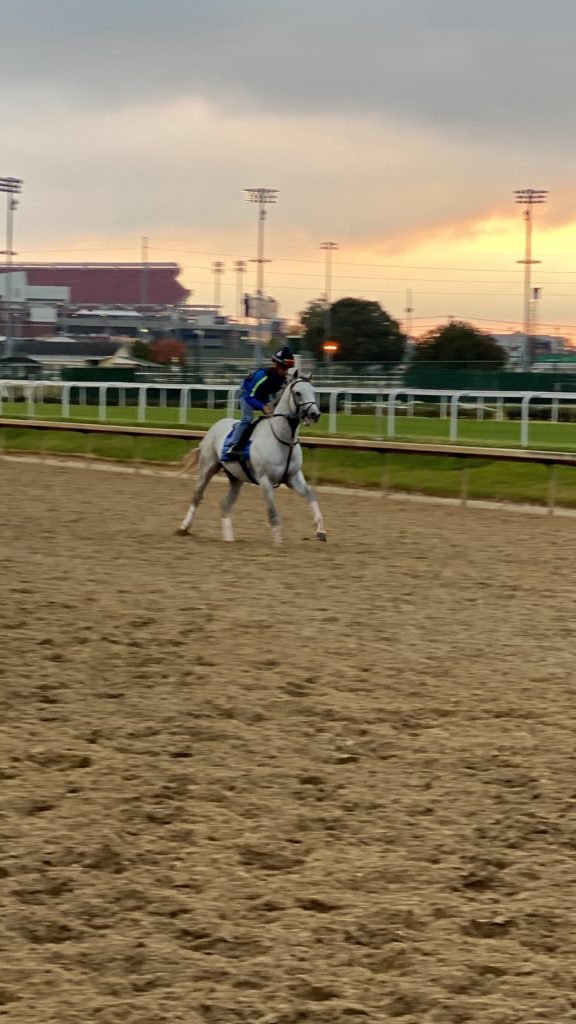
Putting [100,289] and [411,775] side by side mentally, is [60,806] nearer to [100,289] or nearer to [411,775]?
[411,775]

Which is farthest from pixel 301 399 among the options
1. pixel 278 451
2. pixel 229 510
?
pixel 229 510

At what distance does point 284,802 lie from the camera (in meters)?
4.43

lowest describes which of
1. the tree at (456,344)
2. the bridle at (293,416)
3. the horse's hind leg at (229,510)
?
the horse's hind leg at (229,510)

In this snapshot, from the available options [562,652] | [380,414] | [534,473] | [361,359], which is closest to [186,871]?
[562,652]

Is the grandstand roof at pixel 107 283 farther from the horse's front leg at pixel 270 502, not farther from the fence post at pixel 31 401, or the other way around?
the horse's front leg at pixel 270 502

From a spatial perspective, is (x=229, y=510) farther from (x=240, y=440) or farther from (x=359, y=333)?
(x=359, y=333)

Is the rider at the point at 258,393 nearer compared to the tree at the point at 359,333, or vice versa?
the rider at the point at 258,393

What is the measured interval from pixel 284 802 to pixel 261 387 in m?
7.09

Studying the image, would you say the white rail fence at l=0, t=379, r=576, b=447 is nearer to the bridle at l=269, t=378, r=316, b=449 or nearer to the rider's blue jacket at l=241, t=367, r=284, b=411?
the rider's blue jacket at l=241, t=367, r=284, b=411

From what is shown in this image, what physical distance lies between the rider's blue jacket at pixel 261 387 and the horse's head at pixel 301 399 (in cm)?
20

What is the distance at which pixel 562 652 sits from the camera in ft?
23.3

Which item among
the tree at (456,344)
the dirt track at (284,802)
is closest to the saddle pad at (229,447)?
the dirt track at (284,802)

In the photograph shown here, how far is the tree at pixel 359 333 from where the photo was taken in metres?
51.1

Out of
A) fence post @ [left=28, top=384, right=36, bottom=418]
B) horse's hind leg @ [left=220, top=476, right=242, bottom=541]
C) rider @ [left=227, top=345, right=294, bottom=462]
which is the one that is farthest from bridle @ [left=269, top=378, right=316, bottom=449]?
fence post @ [left=28, top=384, right=36, bottom=418]
